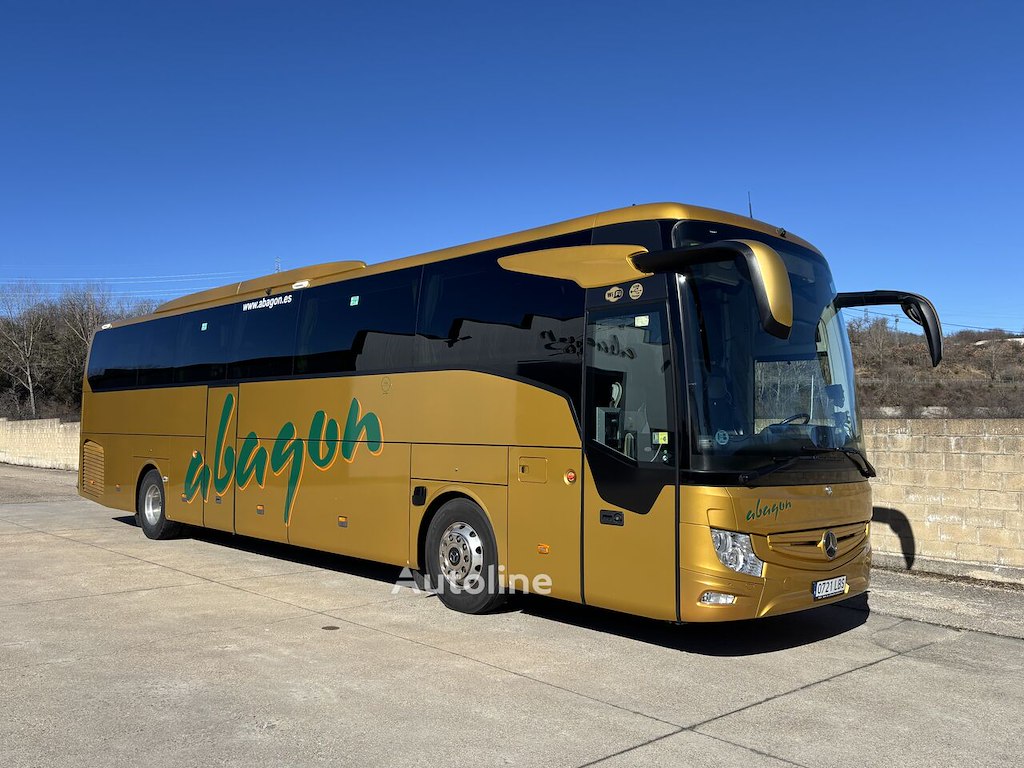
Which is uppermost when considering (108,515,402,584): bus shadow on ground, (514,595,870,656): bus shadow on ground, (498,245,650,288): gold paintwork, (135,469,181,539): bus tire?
(498,245,650,288): gold paintwork

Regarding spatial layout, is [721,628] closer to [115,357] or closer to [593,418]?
[593,418]

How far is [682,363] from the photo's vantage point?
20.6 feet

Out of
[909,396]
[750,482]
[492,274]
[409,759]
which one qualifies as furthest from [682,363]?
[909,396]

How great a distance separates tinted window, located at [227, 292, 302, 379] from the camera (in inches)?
424

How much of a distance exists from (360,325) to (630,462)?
4116mm

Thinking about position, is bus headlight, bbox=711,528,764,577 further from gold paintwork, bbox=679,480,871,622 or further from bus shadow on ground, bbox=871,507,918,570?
bus shadow on ground, bbox=871,507,918,570

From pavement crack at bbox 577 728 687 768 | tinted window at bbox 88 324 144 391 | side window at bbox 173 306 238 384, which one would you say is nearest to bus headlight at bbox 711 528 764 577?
pavement crack at bbox 577 728 687 768

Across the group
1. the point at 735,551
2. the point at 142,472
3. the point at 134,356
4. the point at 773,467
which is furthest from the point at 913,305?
the point at 134,356

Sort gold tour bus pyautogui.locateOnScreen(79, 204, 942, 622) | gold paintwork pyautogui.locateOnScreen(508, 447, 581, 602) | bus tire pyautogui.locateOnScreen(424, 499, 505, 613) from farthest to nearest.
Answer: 1. bus tire pyautogui.locateOnScreen(424, 499, 505, 613)
2. gold paintwork pyautogui.locateOnScreen(508, 447, 581, 602)
3. gold tour bus pyautogui.locateOnScreen(79, 204, 942, 622)

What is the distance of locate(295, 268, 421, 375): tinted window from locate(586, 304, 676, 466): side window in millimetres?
2519

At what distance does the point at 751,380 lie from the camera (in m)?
6.43

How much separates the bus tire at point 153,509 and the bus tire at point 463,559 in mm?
6409

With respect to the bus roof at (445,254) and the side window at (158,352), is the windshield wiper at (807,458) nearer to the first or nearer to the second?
the bus roof at (445,254)

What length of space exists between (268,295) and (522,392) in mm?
5106
